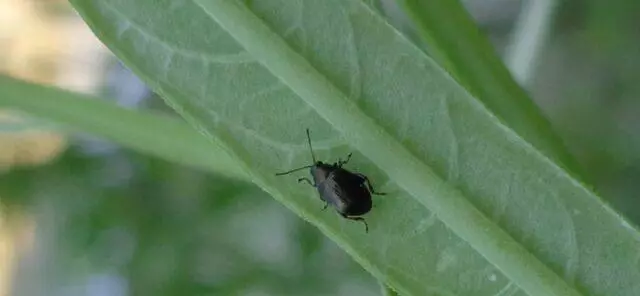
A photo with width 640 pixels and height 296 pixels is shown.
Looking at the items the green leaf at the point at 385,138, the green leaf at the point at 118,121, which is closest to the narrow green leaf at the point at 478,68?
the green leaf at the point at 385,138

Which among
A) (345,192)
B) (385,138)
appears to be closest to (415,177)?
(385,138)

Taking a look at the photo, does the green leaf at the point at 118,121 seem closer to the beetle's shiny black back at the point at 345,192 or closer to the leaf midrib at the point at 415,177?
the beetle's shiny black back at the point at 345,192

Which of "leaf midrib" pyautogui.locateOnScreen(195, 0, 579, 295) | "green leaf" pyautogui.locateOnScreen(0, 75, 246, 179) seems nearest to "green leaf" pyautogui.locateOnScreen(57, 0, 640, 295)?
"leaf midrib" pyautogui.locateOnScreen(195, 0, 579, 295)

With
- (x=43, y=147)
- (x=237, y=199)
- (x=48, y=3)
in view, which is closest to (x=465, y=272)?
(x=237, y=199)

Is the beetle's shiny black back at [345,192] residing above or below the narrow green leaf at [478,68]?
below

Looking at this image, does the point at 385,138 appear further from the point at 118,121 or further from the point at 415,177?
the point at 118,121

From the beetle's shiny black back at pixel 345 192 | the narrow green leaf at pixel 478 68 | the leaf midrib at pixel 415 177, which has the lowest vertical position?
the leaf midrib at pixel 415 177
